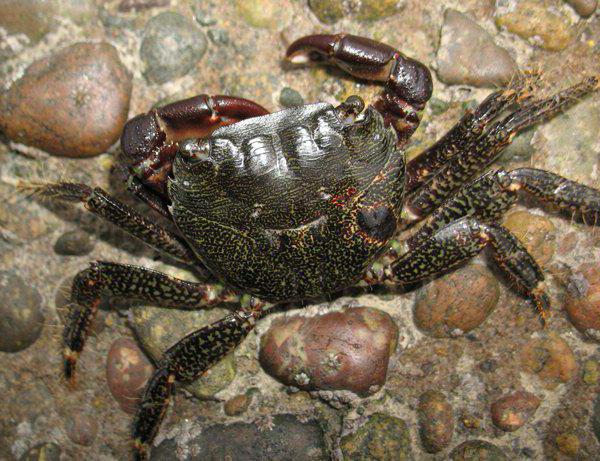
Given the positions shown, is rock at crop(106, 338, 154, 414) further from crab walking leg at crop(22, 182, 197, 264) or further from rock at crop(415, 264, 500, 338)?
rock at crop(415, 264, 500, 338)

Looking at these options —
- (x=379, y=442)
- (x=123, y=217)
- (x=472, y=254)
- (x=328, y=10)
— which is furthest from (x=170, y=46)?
(x=379, y=442)

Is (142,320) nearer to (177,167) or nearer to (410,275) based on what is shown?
(177,167)

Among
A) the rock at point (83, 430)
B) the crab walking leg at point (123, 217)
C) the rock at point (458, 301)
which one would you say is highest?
the crab walking leg at point (123, 217)

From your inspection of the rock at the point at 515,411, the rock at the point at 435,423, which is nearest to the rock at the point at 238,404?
the rock at the point at 435,423

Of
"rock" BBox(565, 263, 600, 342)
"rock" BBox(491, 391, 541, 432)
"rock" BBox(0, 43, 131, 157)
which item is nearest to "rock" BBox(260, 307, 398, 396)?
"rock" BBox(491, 391, 541, 432)

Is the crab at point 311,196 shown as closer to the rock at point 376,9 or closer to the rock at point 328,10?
the rock at point 328,10

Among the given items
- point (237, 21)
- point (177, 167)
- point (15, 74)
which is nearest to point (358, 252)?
point (177, 167)
